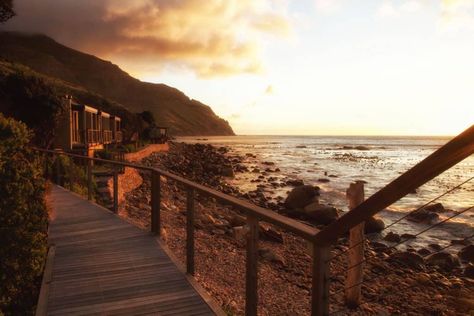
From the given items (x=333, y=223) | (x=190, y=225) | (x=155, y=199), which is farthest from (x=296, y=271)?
(x=333, y=223)

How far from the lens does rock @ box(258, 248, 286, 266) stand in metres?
9.78

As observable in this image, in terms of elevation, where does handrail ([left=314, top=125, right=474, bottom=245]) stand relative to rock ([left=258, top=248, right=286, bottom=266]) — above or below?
above

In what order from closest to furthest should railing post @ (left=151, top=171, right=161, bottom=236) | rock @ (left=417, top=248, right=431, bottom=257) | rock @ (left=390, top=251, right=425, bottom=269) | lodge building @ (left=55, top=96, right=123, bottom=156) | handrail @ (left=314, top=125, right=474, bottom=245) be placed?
handrail @ (left=314, top=125, right=474, bottom=245)
railing post @ (left=151, top=171, right=161, bottom=236)
rock @ (left=390, top=251, right=425, bottom=269)
rock @ (left=417, top=248, right=431, bottom=257)
lodge building @ (left=55, top=96, right=123, bottom=156)

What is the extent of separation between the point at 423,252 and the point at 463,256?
1.13 metres

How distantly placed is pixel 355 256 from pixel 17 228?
5705 mm

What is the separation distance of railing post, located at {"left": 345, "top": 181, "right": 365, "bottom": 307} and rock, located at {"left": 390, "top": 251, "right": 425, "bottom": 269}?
4.31 m

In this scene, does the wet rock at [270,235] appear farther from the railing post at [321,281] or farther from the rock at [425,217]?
the railing post at [321,281]

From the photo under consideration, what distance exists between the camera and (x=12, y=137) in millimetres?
4258

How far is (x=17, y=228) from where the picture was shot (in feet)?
13.0

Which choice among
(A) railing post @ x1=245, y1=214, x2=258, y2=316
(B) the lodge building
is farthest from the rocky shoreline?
(B) the lodge building

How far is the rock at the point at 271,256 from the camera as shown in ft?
32.1

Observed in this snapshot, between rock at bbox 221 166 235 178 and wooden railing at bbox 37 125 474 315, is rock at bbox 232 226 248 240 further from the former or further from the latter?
rock at bbox 221 166 235 178

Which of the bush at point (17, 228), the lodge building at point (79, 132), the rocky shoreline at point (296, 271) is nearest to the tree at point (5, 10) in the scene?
the lodge building at point (79, 132)

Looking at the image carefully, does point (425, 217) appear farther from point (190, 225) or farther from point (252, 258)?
point (252, 258)
